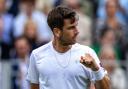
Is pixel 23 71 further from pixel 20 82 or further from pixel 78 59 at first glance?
pixel 78 59

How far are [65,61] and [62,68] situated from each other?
79mm

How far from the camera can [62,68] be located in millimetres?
6477

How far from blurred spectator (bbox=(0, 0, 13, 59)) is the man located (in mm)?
5579

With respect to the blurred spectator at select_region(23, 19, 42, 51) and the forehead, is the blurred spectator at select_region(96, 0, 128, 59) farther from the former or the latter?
the forehead

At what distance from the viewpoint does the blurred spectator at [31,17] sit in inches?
495

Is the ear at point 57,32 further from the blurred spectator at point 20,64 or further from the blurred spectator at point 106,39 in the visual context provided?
the blurred spectator at point 106,39

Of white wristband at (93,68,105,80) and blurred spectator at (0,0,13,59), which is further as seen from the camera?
blurred spectator at (0,0,13,59)

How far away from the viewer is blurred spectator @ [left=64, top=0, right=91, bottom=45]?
12359mm

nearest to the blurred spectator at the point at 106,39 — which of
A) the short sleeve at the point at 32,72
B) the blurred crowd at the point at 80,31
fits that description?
the blurred crowd at the point at 80,31

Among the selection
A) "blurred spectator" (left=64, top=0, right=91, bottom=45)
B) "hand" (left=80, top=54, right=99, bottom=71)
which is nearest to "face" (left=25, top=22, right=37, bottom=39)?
"blurred spectator" (left=64, top=0, right=91, bottom=45)

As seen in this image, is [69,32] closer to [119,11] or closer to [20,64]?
[20,64]

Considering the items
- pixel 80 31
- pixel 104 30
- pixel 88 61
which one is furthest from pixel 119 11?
pixel 88 61

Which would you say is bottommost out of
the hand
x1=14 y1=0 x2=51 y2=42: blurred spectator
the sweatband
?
the sweatband

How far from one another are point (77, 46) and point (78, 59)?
0.16m
